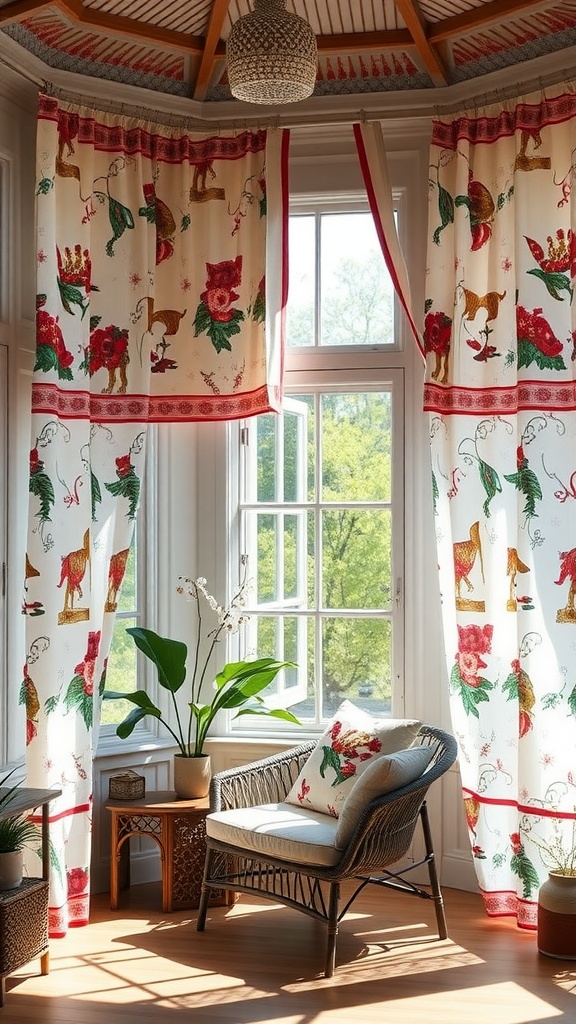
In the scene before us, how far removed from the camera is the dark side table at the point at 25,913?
319 centimetres

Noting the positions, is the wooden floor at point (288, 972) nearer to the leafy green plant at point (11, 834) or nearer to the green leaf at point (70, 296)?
the leafy green plant at point (11, 834)

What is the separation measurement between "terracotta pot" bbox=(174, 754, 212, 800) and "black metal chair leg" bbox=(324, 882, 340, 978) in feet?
2.92

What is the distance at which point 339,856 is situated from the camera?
3383 mm

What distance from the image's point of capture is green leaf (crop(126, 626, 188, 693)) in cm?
409

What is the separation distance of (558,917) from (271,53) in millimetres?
2803

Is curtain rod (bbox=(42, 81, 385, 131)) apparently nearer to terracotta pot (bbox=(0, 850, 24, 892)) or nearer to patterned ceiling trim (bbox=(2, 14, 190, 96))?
patterned ceiling trim (bbox=(2, 14, 190, 96))

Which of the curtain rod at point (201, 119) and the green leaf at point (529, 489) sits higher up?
the curtain rod at point (201, 119)

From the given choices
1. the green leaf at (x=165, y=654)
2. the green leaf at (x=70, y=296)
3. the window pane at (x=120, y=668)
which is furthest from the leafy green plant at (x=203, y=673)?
the green leaf at (x=70, y=296)

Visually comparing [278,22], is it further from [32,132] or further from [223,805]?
[223,805]

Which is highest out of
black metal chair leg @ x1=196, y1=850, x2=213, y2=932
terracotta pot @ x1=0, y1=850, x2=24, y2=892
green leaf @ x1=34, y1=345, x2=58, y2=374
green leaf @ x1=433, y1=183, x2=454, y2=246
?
green leaf @ x1=433, y1=183, x2=454, y2=246

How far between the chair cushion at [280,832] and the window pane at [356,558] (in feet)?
3.17

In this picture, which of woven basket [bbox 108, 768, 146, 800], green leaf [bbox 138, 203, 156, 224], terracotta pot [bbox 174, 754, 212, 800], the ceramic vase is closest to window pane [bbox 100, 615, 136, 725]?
woven basket [bbox 108, 768, 146, 800]

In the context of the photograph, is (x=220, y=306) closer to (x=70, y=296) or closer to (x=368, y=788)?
(x=70, y=296)

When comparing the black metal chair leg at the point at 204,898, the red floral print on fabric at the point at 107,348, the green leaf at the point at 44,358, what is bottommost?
the black metal chair leg at the point at 204,898
